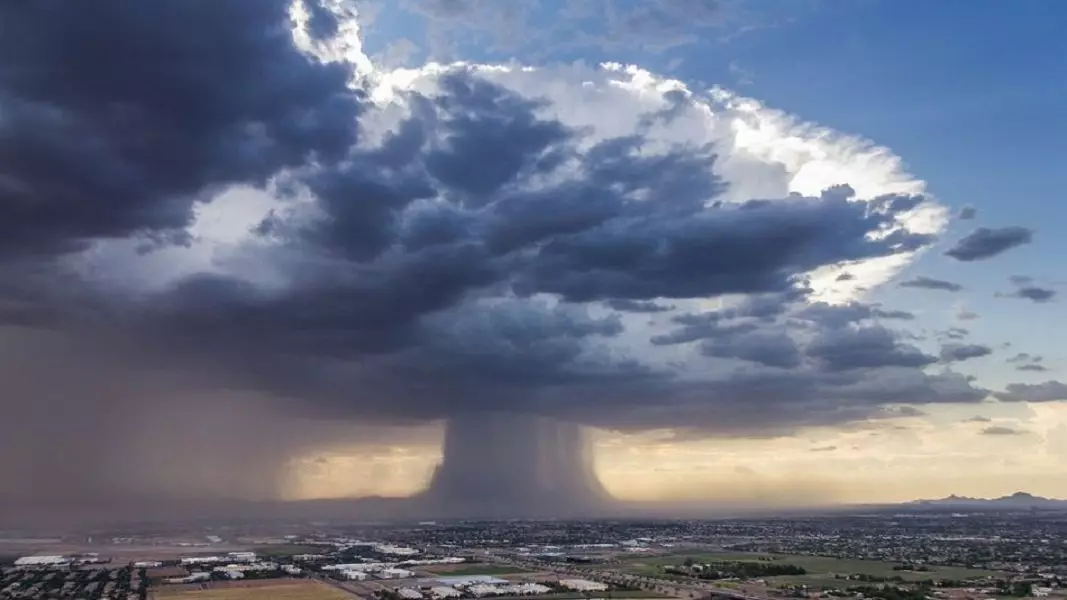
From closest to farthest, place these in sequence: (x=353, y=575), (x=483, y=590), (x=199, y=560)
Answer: (x=483, y=590), (x=353, y=575), (x=199, y=560)

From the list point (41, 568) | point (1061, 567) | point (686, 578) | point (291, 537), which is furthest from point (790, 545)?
point (41, 568)

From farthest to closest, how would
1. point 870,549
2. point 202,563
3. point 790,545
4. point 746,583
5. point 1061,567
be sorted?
point 790,545
point 870,549
point 202,563
point 1061,567
point 746,583

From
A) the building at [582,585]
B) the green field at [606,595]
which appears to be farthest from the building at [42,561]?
the building at [582,585]

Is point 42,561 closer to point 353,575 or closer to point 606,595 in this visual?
point 353,575

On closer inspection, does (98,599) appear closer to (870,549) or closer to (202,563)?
(202,563)

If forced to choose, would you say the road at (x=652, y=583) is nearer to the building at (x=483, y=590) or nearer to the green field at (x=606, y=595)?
the green field at (x=606, y=595)

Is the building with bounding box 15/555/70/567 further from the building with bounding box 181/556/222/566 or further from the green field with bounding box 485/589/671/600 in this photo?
the green field with bounding box 485/589/671/600

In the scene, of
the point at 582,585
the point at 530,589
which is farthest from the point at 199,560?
the point at 582,585
